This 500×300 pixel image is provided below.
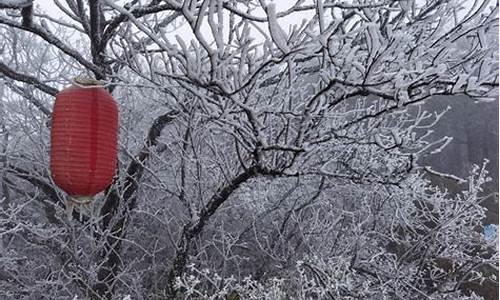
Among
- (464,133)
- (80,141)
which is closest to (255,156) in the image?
(80,141)

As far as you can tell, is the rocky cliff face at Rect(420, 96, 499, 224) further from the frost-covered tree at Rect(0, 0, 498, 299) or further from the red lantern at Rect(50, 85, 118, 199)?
the red lantern at Rect(50, 85, 118, 199)

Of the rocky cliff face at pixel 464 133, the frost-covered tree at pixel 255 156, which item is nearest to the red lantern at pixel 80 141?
the frost-covered tree at pixel 255 156

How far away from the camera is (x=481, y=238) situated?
5246 mm

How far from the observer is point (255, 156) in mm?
2994

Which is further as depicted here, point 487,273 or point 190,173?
point 487,273

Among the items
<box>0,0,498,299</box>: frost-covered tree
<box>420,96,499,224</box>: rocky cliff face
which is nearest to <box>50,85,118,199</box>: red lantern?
<box>0,0,498,299</box>: frost-covered tree

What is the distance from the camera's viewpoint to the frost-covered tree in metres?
2.56

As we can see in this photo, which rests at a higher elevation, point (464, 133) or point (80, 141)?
point (464, 133)

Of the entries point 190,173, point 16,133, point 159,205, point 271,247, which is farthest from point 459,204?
point 16,133

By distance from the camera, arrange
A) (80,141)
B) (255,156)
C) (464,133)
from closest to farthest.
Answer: (80,141) < (255,156) < (464,133)

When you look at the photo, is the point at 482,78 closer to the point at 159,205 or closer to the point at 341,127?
the point at 341,127

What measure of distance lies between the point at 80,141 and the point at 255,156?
92 centimetres

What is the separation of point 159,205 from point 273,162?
8.74 feet

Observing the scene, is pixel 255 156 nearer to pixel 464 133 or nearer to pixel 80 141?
pixel 80 141
